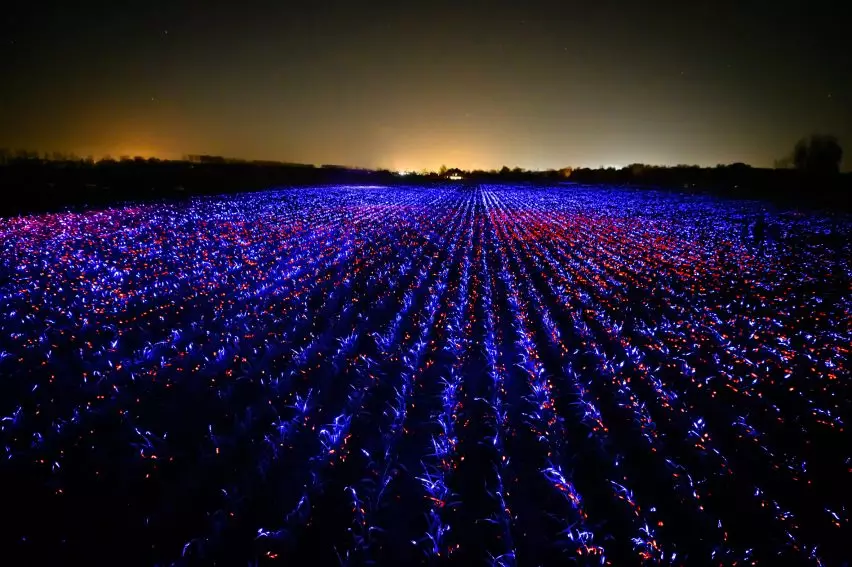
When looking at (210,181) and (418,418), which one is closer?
(418,418)

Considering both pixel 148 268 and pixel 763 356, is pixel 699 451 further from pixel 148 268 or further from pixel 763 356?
pixel 148 268

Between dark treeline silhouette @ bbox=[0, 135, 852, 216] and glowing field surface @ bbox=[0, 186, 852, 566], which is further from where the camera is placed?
dark treeline silhouette @ bbox=[0, 135, 852, 216]

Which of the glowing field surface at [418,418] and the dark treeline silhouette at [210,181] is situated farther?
the dark treeline silhouette at [210,181]

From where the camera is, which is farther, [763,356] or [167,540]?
[763,356]

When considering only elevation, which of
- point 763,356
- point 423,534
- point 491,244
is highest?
point 491,244

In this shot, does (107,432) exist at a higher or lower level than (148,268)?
lower

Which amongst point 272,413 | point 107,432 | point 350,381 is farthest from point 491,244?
point 107,432

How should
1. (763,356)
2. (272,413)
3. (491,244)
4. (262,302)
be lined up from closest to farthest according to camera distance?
(272,413)
(763,356)
(262,302)
(491,244)

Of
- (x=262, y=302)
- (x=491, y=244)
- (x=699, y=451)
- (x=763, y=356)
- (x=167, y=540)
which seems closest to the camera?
(x=167, y=540)
